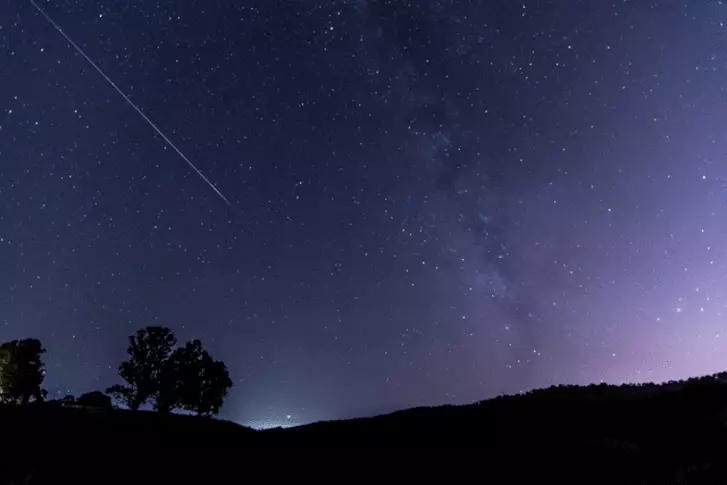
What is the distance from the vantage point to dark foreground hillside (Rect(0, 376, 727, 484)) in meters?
12.4

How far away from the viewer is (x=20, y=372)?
3928 centimetres

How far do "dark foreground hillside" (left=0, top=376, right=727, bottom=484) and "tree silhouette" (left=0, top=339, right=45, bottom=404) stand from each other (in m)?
18.7

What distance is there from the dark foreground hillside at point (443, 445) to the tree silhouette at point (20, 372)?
A: 18688mm

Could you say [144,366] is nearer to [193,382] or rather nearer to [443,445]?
[193,382]

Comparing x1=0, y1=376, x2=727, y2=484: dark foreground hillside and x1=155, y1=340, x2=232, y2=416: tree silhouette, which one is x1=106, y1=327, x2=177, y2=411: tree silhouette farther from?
x1=0, y1=376, x2=727, y2=484: dark foreground hillside

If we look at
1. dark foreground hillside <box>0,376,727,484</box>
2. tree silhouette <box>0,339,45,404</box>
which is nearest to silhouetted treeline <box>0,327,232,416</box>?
tree silhouette <box>0,339,45,404</box>

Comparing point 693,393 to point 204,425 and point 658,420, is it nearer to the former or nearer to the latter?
point 658,420

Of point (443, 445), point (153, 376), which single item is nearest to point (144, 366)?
point (153, 376)

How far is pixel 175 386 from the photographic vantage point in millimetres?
42281

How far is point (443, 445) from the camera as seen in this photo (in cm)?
1709

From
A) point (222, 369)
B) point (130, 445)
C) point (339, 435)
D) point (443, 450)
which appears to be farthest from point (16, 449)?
point (222, 369)

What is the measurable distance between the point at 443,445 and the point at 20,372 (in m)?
37.7

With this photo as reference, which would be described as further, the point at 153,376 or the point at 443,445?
the point at 153,376

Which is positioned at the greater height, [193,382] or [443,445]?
[193,382]
